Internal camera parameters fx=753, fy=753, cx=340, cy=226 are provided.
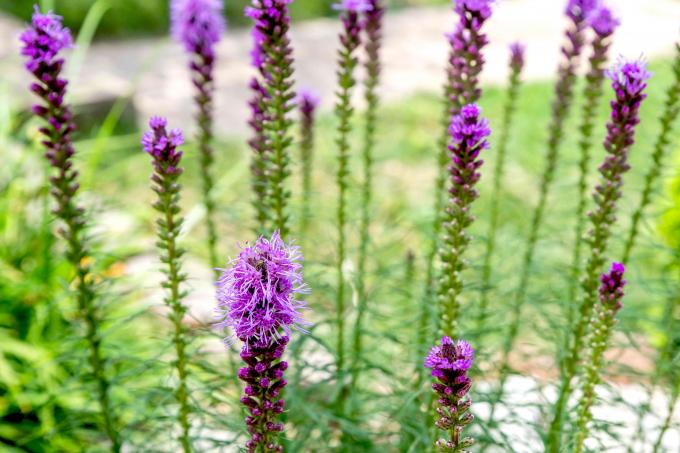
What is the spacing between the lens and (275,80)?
2.64 metres

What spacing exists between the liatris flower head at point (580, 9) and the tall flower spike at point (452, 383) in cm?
203

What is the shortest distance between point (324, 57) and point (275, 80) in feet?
29.4

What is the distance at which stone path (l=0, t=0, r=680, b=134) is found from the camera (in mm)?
8797

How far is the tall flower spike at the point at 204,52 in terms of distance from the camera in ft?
10.7

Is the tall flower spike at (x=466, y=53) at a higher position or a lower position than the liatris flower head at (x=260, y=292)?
higher

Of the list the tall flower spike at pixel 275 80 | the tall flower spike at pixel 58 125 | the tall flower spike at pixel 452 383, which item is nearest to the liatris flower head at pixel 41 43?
the tall flower spike at pixel 58 125

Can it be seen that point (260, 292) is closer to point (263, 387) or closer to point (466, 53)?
point (263, 387)

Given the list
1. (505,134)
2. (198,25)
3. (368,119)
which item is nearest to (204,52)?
(198,25)

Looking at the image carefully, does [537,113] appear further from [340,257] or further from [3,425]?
[3,425]

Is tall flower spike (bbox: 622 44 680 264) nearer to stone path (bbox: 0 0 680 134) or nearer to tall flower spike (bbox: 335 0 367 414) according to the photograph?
tall flower spike (bbox: 335 0 367 414)

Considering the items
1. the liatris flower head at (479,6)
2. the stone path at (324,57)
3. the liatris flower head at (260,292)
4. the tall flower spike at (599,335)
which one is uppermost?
the liatris flower head at (479,6)

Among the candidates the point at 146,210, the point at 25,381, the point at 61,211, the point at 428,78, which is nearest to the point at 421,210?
the point at 146,210

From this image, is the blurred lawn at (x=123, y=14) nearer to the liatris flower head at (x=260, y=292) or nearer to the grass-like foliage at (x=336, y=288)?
the grass-like foliage at (x=336, y=288)

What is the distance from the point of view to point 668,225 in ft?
13.0
